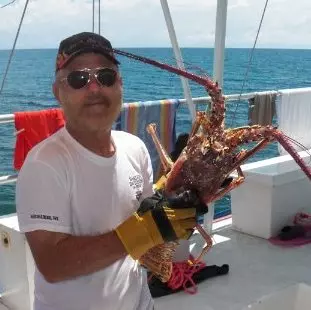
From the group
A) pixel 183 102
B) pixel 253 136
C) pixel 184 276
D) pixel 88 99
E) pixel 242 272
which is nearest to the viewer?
pixel 88 99

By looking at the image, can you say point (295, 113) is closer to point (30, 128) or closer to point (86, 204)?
point (30, 128)

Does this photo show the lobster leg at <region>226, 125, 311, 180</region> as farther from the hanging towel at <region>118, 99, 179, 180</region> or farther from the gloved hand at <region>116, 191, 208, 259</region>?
the hanging towel at <region>118, 99, 179, 180</region>

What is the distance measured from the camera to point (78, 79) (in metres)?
1.75

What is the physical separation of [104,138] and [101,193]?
206 millimetres

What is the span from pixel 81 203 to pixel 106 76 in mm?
439

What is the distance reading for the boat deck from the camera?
11.5 feet

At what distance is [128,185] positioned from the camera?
1955 millimetres

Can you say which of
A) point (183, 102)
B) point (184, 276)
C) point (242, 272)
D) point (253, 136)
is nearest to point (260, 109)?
point (183, 102)

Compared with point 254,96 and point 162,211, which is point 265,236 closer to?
point 254,96

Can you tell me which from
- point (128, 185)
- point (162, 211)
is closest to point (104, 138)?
point (128, 185)

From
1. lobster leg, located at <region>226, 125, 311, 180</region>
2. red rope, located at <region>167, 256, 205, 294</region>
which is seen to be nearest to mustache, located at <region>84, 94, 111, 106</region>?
lobster leg, located at <region>226, 125, 311, 180</region>

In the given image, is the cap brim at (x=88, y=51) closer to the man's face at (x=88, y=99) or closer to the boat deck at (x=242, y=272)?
the man's face at (x=88, y=99)

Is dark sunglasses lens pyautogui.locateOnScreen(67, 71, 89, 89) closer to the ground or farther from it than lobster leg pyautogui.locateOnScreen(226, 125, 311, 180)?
farther from it

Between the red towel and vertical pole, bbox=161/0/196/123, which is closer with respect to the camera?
the red towel
